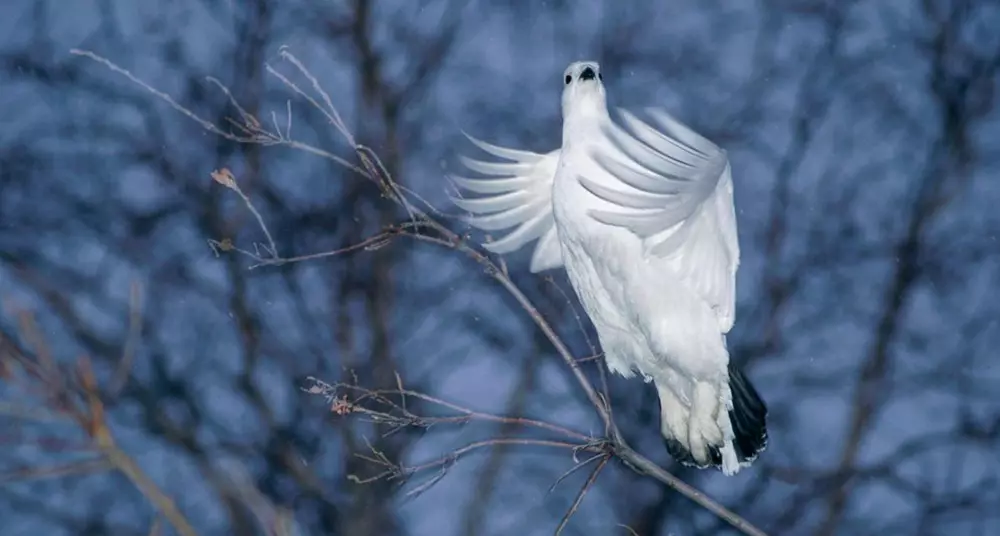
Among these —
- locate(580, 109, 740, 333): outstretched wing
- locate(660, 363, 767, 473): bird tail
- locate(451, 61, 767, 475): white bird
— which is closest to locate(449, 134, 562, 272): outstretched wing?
locate(451, 61, 767, 475): white bird

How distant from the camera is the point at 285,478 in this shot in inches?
182

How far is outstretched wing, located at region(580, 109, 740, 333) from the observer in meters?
2.53

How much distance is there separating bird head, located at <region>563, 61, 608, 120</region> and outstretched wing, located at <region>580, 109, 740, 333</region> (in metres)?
0.36

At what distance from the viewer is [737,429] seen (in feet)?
11.0

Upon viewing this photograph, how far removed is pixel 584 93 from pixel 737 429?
1.12 m

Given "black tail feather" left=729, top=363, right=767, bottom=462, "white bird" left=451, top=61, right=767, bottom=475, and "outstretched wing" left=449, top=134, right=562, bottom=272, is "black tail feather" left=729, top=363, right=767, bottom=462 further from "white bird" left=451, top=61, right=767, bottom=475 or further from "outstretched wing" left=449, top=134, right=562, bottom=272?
"outstretched wing" left=449, top=134, right=562, bottom=272

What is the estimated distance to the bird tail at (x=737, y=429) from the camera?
3.33m

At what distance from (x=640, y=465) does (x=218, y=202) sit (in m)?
2.56

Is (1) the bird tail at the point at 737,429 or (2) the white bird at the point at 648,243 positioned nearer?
(2) the white bird at the point at 648,243

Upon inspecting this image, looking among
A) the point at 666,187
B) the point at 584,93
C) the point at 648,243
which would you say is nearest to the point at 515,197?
the point at 584,93

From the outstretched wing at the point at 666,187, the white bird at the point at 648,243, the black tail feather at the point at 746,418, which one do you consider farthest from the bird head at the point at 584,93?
the black tail feather at the point at 746,418

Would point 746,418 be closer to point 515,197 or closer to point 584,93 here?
point 515,197

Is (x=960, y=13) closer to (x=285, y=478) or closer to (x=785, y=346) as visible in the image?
(x=785, y=346)

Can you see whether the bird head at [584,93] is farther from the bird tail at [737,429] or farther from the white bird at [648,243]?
the bird tail at [737,429]
